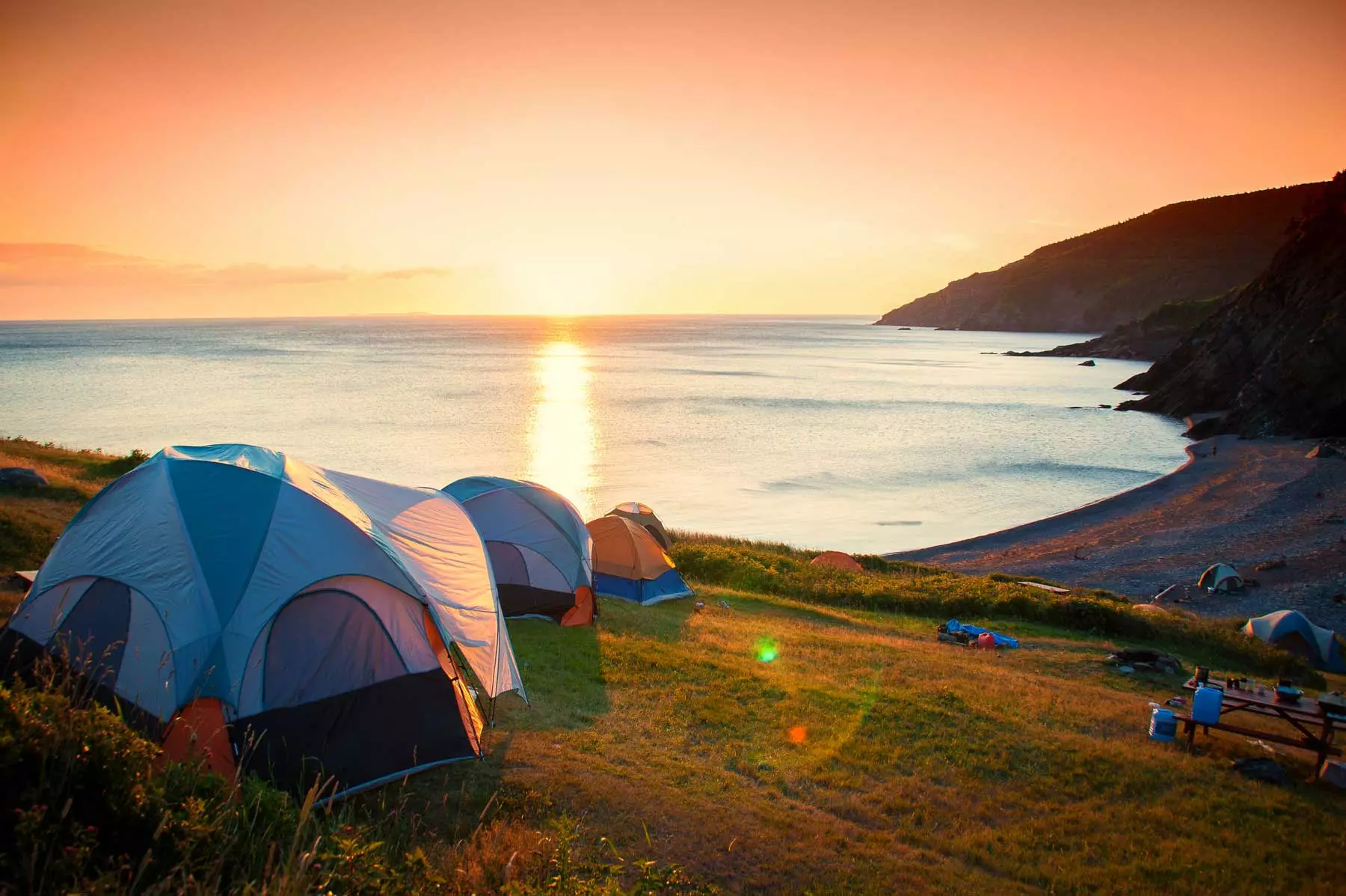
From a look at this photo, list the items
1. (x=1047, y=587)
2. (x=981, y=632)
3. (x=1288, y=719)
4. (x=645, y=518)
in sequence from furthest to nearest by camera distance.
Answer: (x=645, y=518) → (x=1047, y=587) → (x=981, y=632) → (x=1288, y=719)

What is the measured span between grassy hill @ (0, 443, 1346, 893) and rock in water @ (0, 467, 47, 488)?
16.2ft

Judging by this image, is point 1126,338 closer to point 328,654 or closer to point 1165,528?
point 1165,528

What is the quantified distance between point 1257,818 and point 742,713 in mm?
5800

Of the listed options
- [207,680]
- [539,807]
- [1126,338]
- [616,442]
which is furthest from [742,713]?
[1126,338]

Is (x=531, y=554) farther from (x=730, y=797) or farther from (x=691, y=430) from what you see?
(x=691, y=430)

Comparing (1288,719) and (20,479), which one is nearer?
(1288,719)

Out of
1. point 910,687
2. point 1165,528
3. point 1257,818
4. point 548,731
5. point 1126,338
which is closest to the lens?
point 1257,818

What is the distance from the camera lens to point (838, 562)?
25281mm

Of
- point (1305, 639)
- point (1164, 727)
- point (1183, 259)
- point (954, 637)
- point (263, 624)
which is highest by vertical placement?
point (1183, 259)

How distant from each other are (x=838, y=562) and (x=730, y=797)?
58.4 ft

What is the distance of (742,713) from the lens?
34.9 feet

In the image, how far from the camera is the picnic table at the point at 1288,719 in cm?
977

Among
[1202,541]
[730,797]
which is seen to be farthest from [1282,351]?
[730,797]

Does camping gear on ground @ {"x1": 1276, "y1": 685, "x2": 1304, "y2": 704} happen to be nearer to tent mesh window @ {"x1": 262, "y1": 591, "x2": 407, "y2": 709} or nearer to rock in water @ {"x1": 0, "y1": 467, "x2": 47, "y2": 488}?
tent mesh window @ {"x1": 262, "y1": 591, "x2": 407, "y2": 709}
